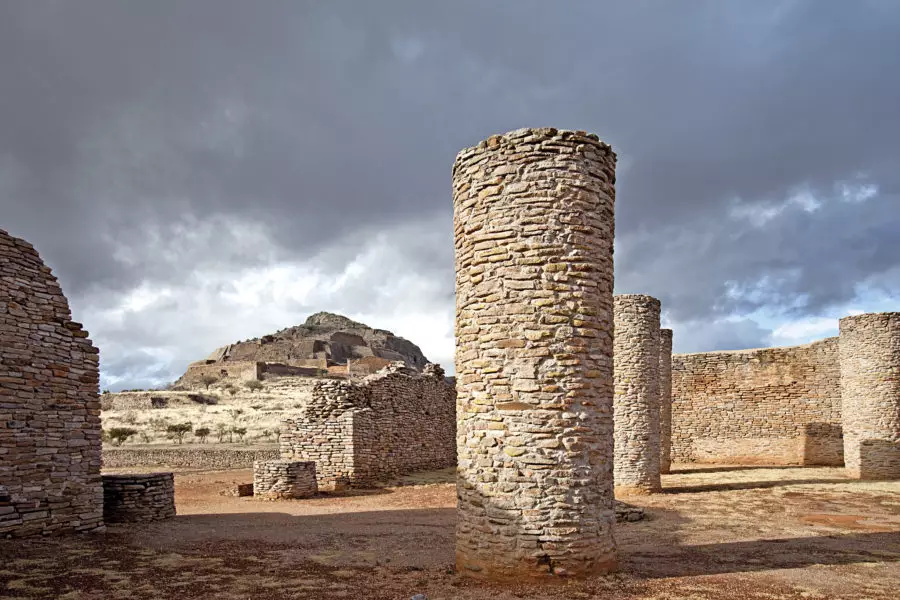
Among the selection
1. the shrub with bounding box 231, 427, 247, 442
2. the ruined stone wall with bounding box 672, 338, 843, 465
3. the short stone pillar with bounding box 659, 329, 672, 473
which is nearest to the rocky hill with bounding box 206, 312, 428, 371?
the shrub with bounding box 231, 427, 247, 442

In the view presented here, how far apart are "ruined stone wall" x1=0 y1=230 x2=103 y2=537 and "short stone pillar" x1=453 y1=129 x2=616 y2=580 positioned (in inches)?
264

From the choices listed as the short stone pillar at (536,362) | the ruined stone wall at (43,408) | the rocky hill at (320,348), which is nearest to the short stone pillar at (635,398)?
the short stone pillar at (536,362)

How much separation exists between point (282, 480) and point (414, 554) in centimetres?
821

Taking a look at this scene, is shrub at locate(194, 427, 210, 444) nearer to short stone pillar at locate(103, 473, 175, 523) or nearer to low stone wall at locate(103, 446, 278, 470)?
low stone wall at locate(103, 446, 278, 470)

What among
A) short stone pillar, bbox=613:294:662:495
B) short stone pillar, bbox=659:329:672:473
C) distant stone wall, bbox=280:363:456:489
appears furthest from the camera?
short stone pillar, bbox=659:329:672:473

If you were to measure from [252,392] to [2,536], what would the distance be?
127 feet

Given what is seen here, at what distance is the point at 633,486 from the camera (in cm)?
1642

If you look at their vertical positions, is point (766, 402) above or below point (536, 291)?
below

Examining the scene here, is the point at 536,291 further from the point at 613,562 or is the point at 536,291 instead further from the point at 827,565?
the point at 827,565

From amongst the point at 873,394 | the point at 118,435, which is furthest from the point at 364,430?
the point at 118,435

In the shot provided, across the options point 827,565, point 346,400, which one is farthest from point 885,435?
point 346,400

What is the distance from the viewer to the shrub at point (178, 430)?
105 feet

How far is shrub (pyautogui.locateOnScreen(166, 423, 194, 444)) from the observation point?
105ft

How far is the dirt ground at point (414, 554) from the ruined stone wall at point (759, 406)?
1055cm
